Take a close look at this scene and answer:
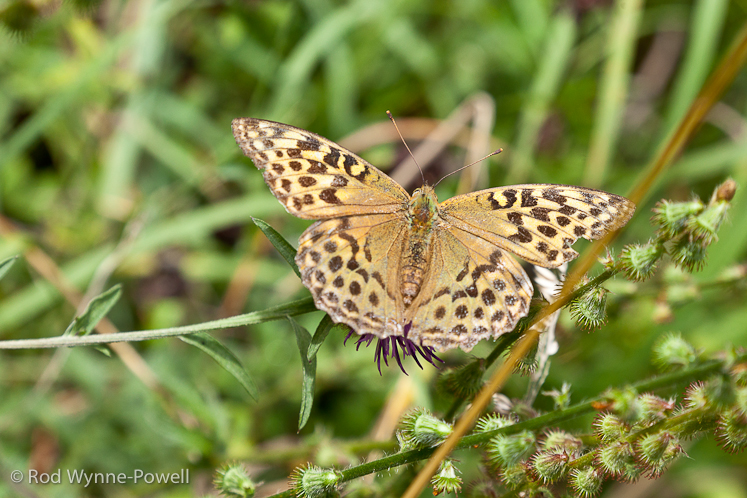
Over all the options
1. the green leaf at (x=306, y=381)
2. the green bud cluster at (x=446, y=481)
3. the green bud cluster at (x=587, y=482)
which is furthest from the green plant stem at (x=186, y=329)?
the green bud cluster at (x=587, y=482)

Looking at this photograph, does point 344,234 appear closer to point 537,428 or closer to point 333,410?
point 537,428

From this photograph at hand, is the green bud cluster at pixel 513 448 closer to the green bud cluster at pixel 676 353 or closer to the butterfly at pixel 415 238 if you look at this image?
the butterfly at pixel 415 238

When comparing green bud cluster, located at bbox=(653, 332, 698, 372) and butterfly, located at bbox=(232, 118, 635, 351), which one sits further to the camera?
butterfly, located at bbox=(232, 118, 635, 351)

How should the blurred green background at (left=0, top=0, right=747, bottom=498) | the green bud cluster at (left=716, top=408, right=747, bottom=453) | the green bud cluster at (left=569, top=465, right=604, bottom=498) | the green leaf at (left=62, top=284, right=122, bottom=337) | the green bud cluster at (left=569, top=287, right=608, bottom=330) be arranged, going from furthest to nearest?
the blurred green background at (left=0, top=0, right=747, bottom=498), the green leaf at (left=62, top=284, right=122, bottom=337), the green bud cluster at (left=569, top=287, right=608, bottom=330), the green bud cluster at (left=569, top=465, right=604, bottom=498), the green bud cluster at (left=716, top=408, right=747, bottom=453)

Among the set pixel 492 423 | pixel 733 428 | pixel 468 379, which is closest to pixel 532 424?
pixel 492 423

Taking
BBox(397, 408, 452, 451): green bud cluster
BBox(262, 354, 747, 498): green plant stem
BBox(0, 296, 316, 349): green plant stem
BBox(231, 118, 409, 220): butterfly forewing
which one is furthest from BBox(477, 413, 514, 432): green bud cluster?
BBox(231, 118, 409, 220): butterfly forewing

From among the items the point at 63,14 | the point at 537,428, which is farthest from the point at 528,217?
the point at 63,14

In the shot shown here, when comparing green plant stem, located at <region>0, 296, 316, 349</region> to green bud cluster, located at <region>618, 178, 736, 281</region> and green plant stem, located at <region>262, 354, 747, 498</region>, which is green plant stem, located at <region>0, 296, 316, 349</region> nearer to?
green plant stem, located at <region>262, 354, 747, 498</region>
